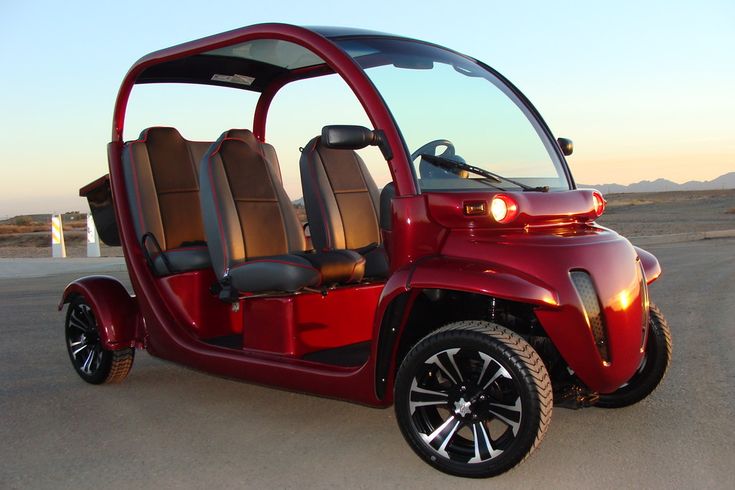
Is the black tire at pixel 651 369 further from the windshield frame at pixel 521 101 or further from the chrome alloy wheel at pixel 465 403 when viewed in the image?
the chrome alloy wheel at pixel 465 403

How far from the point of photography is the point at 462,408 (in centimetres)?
323

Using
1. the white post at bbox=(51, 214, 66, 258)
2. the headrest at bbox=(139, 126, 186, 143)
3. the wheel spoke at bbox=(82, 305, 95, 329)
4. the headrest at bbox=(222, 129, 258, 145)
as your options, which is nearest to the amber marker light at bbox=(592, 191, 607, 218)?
the headrest at bbox=(222, 129, 258, 145)

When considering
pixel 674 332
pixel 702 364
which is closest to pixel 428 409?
pixel 702 364

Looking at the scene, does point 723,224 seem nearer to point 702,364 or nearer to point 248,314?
point 702,364

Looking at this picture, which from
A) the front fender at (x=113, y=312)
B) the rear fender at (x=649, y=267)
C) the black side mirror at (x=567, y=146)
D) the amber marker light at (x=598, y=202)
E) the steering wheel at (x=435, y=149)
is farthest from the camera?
the front fender at (x=113, y=312)

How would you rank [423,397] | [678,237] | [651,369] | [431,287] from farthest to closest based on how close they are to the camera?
[678,237] → [651,369] → [423,397] → [431,287]

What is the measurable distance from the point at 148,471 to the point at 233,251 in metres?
1.37

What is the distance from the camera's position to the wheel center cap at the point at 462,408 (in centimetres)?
321

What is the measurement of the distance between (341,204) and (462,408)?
1901 millimetres

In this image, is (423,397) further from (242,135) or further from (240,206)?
(242,135)

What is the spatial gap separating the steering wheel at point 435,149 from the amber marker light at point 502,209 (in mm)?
473

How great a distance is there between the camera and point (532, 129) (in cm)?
417

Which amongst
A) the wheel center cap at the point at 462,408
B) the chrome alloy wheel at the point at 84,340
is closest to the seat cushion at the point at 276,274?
the wheel center cap at the point at 462,408

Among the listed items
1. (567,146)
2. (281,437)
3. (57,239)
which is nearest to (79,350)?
(281,437)
